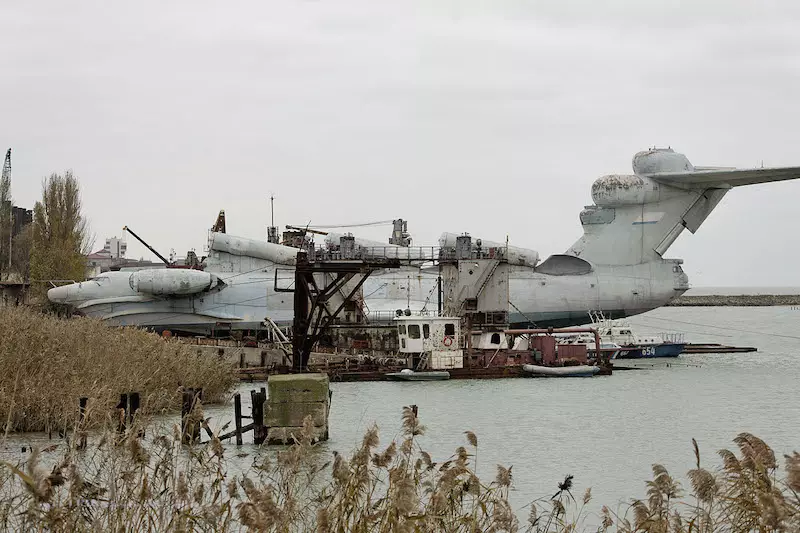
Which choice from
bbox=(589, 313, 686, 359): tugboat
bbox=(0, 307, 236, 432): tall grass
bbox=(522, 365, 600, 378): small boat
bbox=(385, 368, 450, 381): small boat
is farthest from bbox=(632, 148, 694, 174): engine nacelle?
bbox=(0, 307, 236, 432): tall grass

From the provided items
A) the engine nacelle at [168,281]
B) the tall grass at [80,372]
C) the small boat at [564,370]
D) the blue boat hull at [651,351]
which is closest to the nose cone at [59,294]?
the engine nacelle at [168,281]

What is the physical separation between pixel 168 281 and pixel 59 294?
6.34m

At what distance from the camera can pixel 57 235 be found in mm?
63344

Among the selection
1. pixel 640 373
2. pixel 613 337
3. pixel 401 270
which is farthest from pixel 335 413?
pixel 401 270

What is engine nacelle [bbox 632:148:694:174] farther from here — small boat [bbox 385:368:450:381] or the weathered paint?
small boat [bbox 385:368:450:381]

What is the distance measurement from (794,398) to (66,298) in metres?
36.9

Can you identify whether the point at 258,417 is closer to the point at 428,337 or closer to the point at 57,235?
the point at 428,337

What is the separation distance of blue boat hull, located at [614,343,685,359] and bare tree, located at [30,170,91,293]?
31.0 metres

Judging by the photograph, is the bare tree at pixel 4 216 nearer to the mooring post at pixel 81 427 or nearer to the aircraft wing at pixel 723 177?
the aircraft wing at pixel 723 177

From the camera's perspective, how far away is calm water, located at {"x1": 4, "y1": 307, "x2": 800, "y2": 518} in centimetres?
1870

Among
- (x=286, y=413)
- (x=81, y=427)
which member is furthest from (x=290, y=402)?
(x=81, y=427)

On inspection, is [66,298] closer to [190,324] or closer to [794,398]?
[190,324]

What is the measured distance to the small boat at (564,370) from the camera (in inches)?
1533

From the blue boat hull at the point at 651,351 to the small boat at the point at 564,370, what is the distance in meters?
13.9
